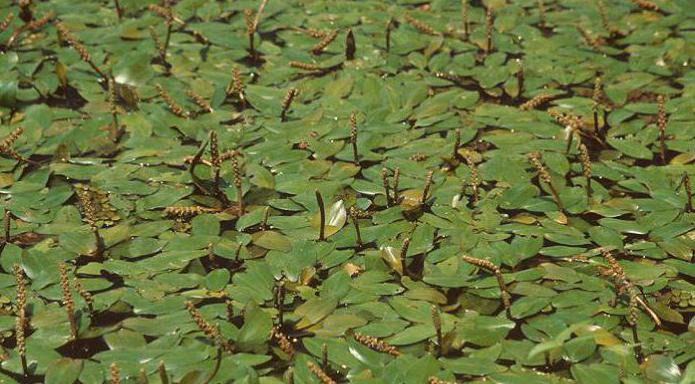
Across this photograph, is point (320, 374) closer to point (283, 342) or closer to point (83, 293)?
point (283, 342)

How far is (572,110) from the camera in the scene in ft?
11.3

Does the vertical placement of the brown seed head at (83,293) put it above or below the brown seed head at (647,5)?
below

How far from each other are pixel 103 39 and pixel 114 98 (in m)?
0.46

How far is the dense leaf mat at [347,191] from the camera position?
8.24 ft

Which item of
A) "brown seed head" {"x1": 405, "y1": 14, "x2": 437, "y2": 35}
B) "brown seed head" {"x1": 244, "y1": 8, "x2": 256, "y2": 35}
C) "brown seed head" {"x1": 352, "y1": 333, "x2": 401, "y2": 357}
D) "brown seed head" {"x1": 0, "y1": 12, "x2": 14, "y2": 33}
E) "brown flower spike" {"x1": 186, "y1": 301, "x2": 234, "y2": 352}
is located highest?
"brown seed head" {"x1": 244, "y1": 8, "x2": 256, "y2": 35}

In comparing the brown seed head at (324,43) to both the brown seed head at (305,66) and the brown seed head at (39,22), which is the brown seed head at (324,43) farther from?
the brown seed head at (39,22)

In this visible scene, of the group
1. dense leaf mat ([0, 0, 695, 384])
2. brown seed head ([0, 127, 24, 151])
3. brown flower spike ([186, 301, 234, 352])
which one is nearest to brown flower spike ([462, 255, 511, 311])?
dense leaf mat ([0, 0, 695, 384])

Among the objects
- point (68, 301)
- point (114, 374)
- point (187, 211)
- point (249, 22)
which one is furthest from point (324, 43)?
point (114, 374)

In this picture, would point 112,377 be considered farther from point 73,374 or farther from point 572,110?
point 572,110

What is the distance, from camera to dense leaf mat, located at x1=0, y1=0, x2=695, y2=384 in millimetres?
2512

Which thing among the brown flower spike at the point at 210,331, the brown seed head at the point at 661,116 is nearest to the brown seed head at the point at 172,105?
the brown flower spike at the point at 210,331

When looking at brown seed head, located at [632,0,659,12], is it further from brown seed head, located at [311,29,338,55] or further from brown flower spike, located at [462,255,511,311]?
brown flower spike, located at [462,255,511,311]

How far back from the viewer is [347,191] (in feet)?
10.1

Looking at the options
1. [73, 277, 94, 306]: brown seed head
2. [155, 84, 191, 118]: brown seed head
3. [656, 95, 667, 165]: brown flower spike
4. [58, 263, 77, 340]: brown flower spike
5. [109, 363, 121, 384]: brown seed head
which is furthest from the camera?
[155, 84, 191, 118]: brown seed head
